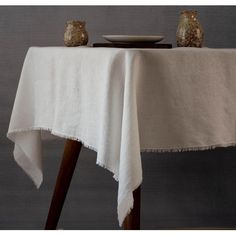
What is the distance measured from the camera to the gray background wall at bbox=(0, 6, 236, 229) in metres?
1.88

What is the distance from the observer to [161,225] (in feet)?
6.27

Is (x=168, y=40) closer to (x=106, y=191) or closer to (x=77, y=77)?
(x=106, y=191)

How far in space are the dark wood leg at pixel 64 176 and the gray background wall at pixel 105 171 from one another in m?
0.29

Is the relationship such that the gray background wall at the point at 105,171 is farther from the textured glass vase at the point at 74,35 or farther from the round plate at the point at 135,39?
the round plate at the point at 135,39

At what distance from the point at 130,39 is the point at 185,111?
250 millimetres

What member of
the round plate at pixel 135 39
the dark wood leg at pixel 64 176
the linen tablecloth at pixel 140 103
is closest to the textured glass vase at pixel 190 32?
the round plate at pixel 135 39

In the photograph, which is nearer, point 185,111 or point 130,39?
point 185,111

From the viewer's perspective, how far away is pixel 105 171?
6.31ft

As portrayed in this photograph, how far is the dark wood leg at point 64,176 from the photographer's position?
1.54m
